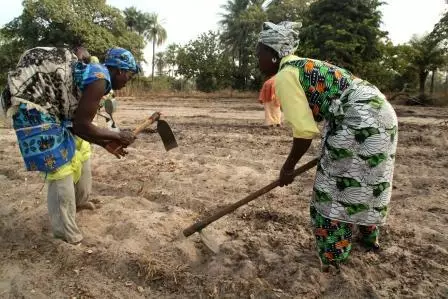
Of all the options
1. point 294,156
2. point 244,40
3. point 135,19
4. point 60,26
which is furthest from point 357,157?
point 135,19

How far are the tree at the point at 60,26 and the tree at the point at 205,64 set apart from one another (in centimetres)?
638

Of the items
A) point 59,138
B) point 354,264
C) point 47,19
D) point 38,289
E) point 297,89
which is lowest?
point 38,289

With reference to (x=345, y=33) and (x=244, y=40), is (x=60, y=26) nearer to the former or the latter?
(x=244, y=40)

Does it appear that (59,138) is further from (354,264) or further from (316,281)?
(354,264)

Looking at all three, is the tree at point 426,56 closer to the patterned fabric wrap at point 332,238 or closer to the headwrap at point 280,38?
the patterned fabric wrap at point 332,238

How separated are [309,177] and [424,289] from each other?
2.40 m

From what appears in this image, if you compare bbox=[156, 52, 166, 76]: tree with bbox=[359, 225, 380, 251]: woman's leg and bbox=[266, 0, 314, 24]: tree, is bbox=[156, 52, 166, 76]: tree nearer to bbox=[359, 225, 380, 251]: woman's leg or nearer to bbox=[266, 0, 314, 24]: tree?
bbox=[266, 0, 314, 24]: tree

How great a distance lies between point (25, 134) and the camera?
2736 mm

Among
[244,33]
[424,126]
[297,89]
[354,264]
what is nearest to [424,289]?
[354,264]

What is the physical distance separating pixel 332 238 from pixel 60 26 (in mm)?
→ 25256

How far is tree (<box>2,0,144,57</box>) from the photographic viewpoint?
23219mm

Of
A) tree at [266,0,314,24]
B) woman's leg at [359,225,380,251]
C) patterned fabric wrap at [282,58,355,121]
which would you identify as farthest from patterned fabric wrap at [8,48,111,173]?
tree at [266,0,314,24]

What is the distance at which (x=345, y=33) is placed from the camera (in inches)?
779

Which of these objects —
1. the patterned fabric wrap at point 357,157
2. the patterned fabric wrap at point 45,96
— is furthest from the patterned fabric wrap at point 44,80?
the patterned fabric wrap at point 357,157
